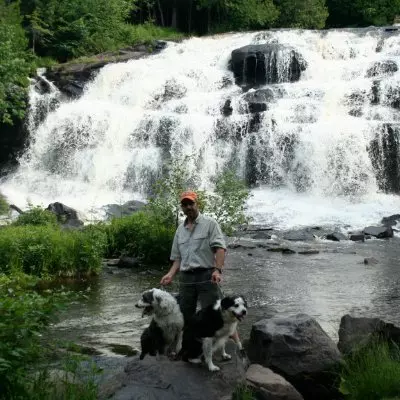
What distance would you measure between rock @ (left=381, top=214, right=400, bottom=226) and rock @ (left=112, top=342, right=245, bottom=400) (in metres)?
16.2

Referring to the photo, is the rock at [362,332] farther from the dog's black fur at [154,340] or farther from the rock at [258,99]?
the rock at [258,99]

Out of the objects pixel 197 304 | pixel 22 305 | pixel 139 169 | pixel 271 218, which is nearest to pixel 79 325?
pixel 197 304

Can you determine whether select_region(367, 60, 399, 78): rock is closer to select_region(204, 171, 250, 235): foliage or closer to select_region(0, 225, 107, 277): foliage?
select_region(204, 171, 250, 235): foliage

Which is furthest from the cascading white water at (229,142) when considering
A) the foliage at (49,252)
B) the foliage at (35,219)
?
the foliage at (49,252)

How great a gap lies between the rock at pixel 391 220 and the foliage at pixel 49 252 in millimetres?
11093

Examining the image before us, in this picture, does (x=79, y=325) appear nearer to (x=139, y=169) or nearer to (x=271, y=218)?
(x=271, y=218)

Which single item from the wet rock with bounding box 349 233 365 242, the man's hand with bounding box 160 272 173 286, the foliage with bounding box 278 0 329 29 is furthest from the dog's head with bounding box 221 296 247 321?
the foliage with bounding box 278 0 329 29

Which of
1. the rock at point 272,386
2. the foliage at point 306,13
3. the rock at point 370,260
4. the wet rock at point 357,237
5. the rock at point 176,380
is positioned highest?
the foliage at point 306,13

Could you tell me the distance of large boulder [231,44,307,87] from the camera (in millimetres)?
33000

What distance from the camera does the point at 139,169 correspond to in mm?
26953

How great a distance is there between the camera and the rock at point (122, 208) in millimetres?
22125

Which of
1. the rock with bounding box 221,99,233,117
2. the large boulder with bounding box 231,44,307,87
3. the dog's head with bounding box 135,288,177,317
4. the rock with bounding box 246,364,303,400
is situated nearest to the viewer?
the rock with bounding box 246,364,303,400

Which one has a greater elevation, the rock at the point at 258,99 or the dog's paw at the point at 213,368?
the rock at the point at 258,99

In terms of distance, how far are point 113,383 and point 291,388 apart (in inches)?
70.0
